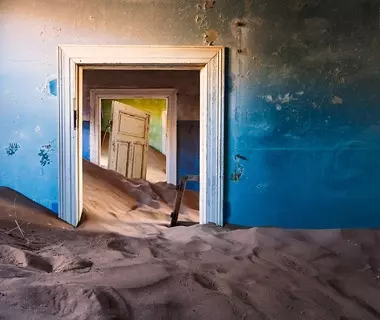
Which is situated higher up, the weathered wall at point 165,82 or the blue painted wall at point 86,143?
the weathered wall at point 165,82

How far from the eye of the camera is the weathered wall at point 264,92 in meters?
3.76

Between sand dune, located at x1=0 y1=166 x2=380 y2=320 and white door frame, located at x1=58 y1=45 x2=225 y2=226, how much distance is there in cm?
29

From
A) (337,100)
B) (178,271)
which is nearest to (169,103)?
(337,100)

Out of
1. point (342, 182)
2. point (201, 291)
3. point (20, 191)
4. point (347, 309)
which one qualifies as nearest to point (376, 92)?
point (342, 182)

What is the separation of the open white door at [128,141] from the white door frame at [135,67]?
345cm

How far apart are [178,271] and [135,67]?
2215 millimetres

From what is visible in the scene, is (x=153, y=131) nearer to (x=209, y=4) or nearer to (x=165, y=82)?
(x=165, y=82)

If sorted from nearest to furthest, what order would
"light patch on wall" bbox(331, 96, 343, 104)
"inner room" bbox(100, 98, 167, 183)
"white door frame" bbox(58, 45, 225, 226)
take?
"white door frame" bbox(58, 45, 225, 226)
"light patch on wall" bbox(331, 96, 343, 104)
"inner room" bbox(100, 98, 167, 183)

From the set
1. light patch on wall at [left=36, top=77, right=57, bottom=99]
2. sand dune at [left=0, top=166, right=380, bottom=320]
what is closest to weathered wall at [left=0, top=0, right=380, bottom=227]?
light patch on wall at [left=36, top=77, right=57, bottom=99]

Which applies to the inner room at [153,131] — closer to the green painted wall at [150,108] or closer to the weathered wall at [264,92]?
the green painted wall at [150,108]

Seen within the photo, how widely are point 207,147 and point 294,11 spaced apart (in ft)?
5.00

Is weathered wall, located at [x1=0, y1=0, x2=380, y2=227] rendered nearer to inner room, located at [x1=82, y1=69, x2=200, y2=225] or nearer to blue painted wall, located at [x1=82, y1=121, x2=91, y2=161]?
inner room, located at [x1=82, y1=69, x2=200, y2=225]

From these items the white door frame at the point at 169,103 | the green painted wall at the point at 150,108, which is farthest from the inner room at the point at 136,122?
the green painted wall at the point at 150,108

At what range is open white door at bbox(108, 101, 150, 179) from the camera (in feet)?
24.0
